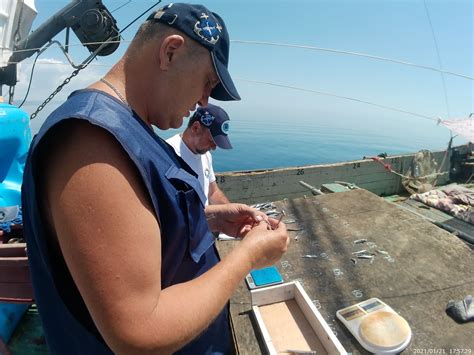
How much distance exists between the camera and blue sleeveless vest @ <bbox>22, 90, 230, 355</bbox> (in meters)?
0.80

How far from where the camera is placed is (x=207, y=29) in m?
1.04

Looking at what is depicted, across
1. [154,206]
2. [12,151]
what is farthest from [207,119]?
[154,206]

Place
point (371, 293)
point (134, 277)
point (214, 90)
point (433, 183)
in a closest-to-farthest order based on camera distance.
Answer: point (134, 277) < point (214, 90) < point (371, 293) < point (433, 183)

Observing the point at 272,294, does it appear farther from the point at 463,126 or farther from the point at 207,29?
the point at 463,126

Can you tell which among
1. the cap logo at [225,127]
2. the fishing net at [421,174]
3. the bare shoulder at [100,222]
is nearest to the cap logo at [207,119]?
the cap logo at [225,127]

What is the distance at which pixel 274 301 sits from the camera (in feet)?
7.15

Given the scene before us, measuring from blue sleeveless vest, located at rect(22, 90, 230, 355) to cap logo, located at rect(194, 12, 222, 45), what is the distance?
374mm

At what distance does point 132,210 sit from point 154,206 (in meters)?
0.08

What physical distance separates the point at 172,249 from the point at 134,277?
0.88 ft

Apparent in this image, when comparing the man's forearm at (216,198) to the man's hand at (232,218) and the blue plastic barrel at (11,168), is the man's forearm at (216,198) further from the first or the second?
the blue plastic barrel at (11,168)

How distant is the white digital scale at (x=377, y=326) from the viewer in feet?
5.88

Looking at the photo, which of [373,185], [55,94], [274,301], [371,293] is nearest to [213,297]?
[274,301]

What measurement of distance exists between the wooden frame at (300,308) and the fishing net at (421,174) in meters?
6.73

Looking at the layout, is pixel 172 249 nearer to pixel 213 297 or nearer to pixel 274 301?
pixel 213 297
